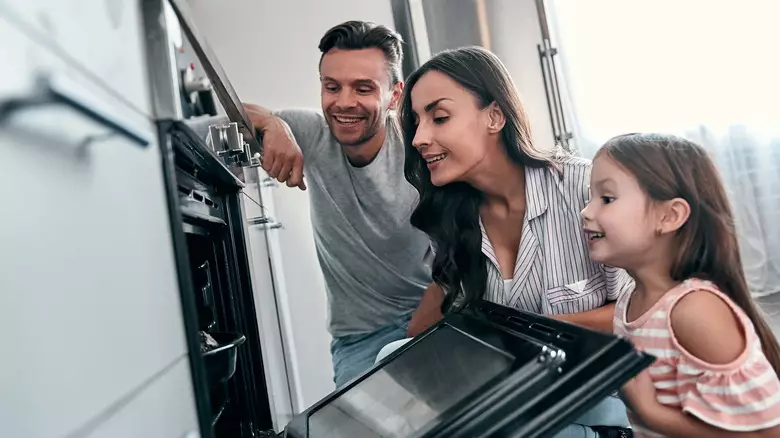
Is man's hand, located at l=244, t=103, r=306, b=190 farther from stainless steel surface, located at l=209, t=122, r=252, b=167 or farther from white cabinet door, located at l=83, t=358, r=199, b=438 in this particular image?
white cabinet door, located at l=83, t=358, r=199, b=438

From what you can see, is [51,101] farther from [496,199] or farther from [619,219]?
[496,199]

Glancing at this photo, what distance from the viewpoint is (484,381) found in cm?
64

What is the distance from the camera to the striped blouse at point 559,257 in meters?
1.14

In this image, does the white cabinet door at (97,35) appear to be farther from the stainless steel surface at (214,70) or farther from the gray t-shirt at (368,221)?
the gray t-shirt at (368,221)

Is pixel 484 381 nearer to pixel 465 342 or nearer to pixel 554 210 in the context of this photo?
pixel 465 342

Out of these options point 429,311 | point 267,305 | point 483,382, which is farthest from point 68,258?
point 429,311

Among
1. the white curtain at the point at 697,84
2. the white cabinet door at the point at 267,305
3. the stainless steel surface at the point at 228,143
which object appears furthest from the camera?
the white curtain at the point at 697,84

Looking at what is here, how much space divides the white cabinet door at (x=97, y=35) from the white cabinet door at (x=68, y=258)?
0.04 ft

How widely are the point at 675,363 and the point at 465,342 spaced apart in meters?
0.31

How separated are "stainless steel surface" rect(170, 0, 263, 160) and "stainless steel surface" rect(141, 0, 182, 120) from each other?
78mm

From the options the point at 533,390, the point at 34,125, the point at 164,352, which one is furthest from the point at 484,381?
the point at 34,125

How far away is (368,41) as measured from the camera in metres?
1.55

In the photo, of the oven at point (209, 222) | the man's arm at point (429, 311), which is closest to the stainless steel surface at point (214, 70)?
the oven at point (209, 222)

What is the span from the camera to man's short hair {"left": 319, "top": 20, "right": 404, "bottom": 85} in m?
1.56
